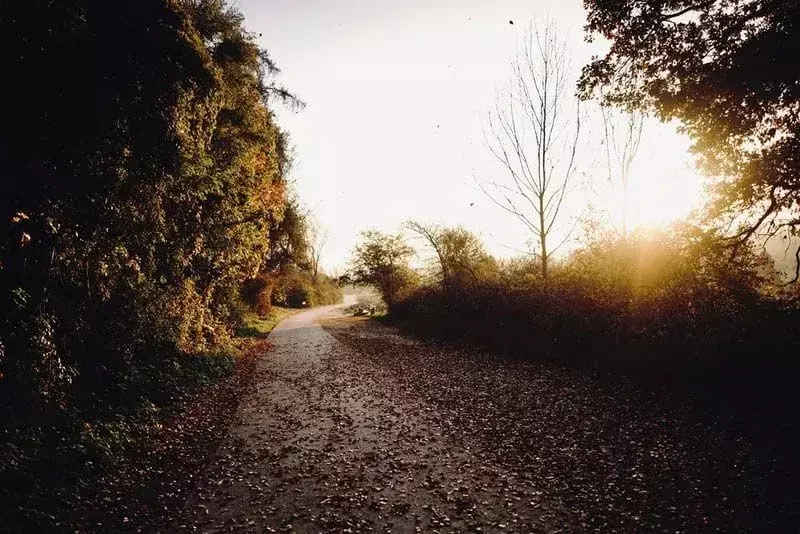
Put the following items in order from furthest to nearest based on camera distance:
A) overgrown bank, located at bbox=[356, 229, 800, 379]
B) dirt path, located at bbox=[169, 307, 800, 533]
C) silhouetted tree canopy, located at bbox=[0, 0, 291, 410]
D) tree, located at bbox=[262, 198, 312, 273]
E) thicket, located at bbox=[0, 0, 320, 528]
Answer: tree, located at bbox=[262, 198, 312, 273]
overgrown bank, located at bbox=[356, 229, 800, 379]
silhouetted tree canopy, located at bbox=[0, 0, 291, 410]
thicket, located at bbox=[0, 0, 320, 528]
dirt path, located at bbox=[169, 307, 800, 533]

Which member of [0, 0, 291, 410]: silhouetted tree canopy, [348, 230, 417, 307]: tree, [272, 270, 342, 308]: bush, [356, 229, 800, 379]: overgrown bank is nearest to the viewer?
[0, 0, 291, 410]: silhouetted tree canopy

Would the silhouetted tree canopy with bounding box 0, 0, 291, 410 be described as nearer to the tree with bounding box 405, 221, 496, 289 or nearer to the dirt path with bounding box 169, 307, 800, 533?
the dirt path with bounding box 169, 307, 800, 533

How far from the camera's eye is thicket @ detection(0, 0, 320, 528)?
6152mm

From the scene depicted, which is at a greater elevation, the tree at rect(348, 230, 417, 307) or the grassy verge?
the tree at rect(348, 230, 417, 307)

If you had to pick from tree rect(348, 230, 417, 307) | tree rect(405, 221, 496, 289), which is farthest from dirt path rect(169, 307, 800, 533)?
tree rect(348, 230, 417, 307)

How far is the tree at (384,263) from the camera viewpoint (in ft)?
122

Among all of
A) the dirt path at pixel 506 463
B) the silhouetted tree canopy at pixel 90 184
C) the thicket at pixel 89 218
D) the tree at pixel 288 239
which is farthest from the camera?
the tree at pixel 288 239

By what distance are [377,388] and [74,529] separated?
25.5 feet

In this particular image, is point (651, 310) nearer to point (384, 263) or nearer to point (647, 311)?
point (647, 311)

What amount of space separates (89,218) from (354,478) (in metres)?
6.84

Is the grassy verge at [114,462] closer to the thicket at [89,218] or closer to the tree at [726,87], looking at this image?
the thicket at [89,218]

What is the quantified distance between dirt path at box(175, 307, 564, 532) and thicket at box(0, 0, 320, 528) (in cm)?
221

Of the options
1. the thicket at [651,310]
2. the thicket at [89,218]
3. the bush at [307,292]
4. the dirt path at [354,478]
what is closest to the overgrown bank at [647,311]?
the thicket at [651,310]

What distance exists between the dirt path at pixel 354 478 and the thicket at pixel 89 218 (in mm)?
2215
